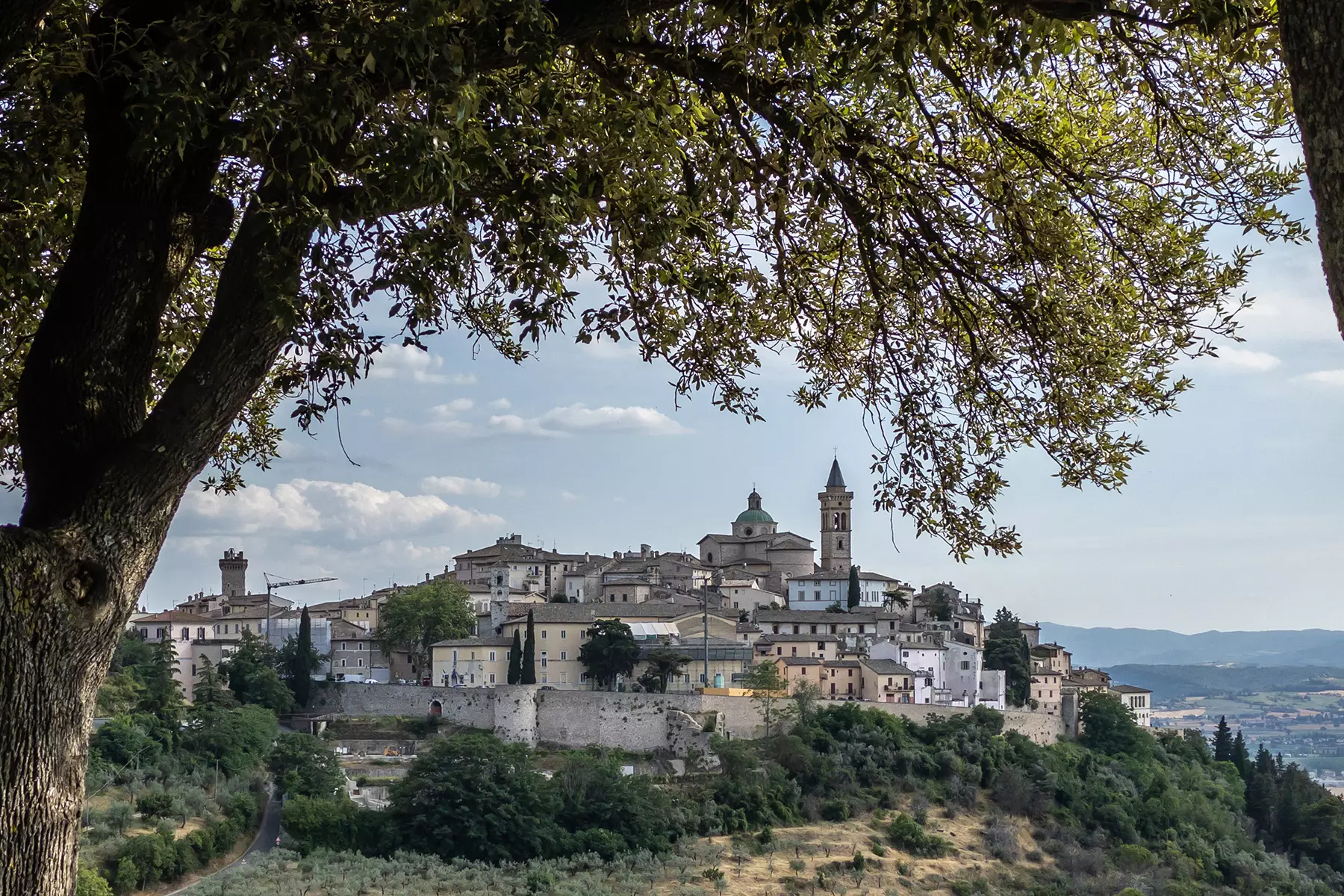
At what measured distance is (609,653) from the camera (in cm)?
5759

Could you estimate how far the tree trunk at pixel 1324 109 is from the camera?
2.74m

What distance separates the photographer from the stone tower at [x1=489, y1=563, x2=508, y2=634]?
66625mm

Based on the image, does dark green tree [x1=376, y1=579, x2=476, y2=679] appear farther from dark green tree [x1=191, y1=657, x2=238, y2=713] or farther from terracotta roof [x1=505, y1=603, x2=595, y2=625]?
dark green tree [x1=191, y1=657, x2=238, y2=713]

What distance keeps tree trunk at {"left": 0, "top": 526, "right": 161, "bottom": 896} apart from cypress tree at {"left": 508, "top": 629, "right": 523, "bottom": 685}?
5365cm

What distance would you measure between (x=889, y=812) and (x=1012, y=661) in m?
22.0

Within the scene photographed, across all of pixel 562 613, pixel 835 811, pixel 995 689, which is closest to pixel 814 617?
pixel 995 689

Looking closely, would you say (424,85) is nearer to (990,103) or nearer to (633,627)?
(990,103)

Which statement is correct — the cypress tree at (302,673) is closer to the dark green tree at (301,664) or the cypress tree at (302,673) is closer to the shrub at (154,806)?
the dark green tree at (301,664)

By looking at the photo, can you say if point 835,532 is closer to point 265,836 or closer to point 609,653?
point 609,653

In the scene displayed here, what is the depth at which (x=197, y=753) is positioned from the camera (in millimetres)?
45875

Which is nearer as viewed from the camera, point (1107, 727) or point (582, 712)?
point (582, 712)

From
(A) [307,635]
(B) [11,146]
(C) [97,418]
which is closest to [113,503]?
(C) [97,418]

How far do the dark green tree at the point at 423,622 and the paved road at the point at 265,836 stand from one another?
19.0m

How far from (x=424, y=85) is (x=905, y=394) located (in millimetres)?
3014
